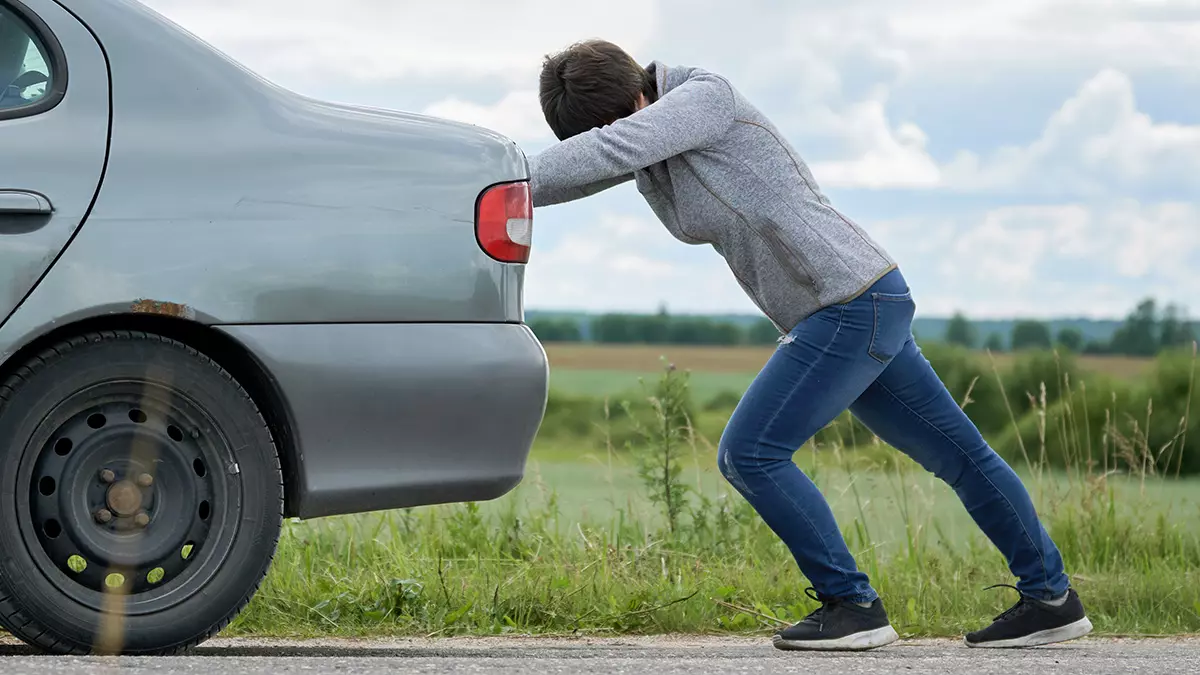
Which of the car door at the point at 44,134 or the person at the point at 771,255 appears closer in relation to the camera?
the car door at the point at 44,134

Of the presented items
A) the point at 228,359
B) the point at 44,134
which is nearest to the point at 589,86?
the point at 228,359

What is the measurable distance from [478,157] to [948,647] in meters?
2.19

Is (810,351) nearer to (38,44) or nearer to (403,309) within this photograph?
(403,309)

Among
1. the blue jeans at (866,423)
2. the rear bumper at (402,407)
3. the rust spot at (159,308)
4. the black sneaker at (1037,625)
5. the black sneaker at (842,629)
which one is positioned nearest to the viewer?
the rust spot at (159,308)

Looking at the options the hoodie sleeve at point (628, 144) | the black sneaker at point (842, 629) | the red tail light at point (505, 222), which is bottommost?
the black sneaker at point (842, 629)

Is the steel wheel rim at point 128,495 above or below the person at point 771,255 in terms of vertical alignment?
below

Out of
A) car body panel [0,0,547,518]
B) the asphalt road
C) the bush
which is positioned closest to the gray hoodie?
car body panel [0,0,547,518]

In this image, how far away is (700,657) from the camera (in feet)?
13.2

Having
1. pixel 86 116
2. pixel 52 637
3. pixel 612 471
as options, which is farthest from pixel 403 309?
pixel 612 471

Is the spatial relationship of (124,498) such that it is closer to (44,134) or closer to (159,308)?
(159,308)

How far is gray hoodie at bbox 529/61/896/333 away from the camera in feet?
12.9

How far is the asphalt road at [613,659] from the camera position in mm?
3338

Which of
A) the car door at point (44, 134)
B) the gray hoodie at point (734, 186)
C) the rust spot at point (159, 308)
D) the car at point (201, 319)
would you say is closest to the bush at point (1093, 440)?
the gray hoodie at point (734, 186)

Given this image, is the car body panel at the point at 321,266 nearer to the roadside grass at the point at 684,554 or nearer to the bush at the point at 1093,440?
the roadside grass at the point at 684,554
